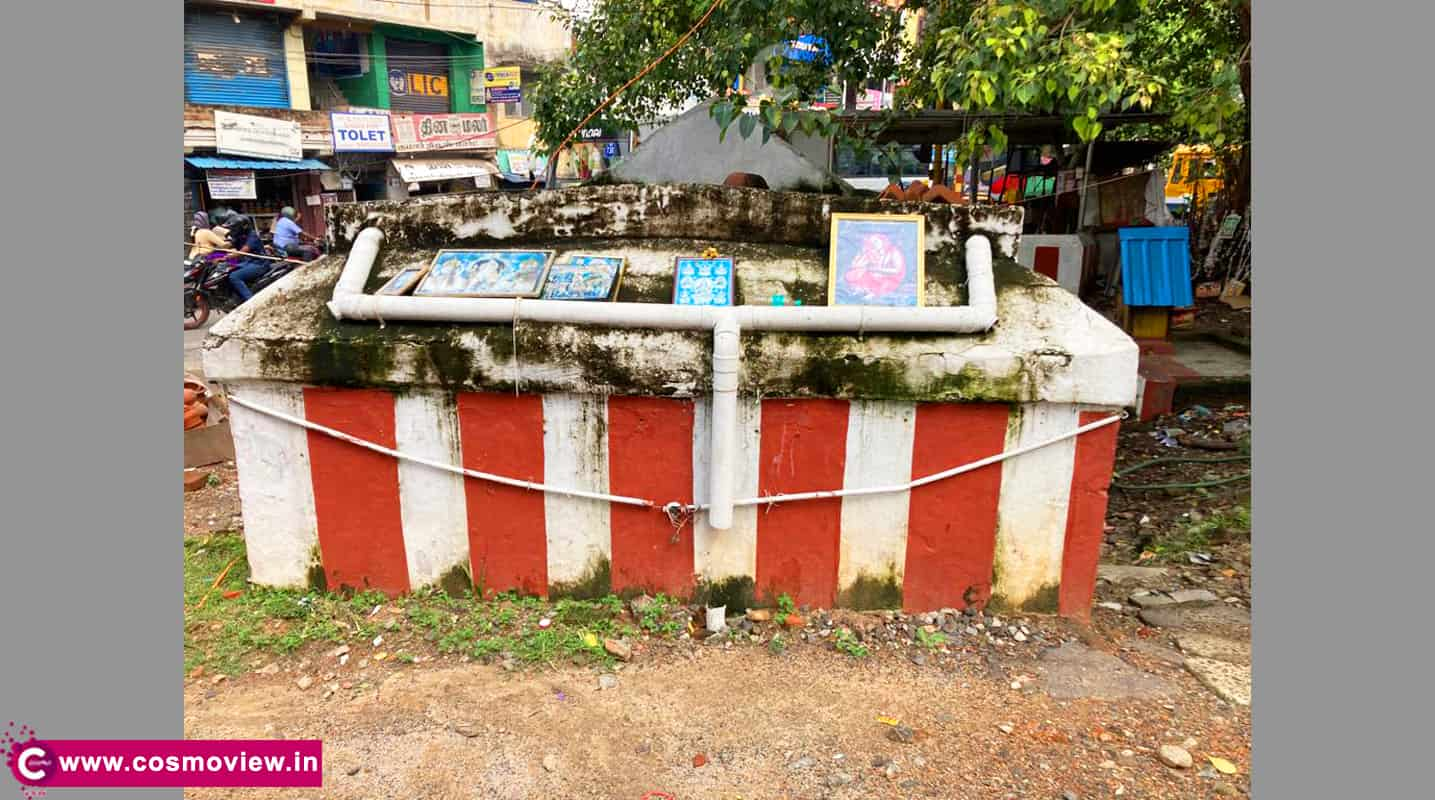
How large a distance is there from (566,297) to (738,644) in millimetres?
1810

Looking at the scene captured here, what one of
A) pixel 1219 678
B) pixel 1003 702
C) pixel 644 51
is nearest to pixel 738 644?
pixel 1003 702

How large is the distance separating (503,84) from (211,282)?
1210cm

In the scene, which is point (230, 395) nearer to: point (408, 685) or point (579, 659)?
point (408, 685)

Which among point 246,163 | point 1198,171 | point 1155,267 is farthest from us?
point 246,163

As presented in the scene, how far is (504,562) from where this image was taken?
156 inches

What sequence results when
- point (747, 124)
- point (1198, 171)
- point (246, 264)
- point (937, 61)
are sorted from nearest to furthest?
1. point (937, 61)
2. point (747, 124)
3. point (246, 264)
4. point (1198, 171)

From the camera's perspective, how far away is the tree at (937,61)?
446 centimetres

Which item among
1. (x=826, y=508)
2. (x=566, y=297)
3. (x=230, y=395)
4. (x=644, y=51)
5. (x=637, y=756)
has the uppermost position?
(x=644, y=51)

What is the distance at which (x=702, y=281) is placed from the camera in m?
3.77

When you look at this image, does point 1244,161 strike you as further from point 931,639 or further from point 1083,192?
point 931,639

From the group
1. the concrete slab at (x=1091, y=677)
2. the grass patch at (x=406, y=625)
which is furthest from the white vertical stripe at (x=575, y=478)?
the concrete slab at (x=1091, y=677)

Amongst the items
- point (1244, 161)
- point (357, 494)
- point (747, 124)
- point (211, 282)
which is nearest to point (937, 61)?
point (747, 124)

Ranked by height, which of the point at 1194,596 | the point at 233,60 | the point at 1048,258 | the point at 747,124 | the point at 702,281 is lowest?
the point at 1194,596

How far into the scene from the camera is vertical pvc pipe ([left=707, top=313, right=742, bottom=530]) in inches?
135
